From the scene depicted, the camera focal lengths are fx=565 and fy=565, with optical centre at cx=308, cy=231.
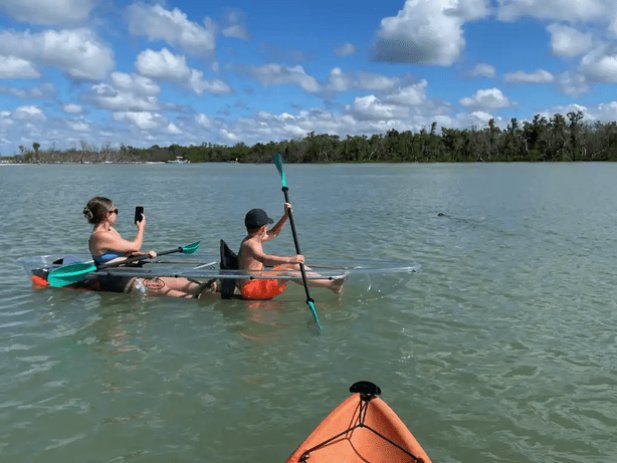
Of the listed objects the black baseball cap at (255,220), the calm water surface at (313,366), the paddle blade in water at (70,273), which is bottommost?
the calm water surface at (313,366)

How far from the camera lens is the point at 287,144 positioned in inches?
7677

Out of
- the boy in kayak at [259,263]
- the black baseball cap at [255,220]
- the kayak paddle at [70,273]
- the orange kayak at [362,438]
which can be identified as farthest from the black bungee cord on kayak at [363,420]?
the kayak paddle at [70,273]

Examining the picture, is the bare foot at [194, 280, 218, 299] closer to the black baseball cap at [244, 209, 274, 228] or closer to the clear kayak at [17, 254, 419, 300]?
the clear kayak at [17, 254, 419, 300]

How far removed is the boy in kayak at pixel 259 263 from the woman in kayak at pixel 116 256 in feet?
3.00

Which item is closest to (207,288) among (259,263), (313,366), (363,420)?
(259,263)

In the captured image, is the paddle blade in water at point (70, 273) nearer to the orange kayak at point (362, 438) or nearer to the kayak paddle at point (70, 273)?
the kayak paddle at point (70, 273)

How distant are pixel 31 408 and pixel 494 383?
5.09 meters

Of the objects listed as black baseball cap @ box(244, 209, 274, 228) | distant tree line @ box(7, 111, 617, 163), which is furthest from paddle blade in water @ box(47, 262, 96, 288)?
distant tree line @ box(7, 111, 617, 163)

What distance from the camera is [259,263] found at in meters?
9.61

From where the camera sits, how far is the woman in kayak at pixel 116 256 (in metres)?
9.77

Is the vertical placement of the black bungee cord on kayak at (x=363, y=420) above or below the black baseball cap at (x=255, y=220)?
below

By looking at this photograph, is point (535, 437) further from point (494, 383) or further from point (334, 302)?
point (334, 302)

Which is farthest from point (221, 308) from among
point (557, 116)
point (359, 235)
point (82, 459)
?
point (557, 116)

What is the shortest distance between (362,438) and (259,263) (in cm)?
541
